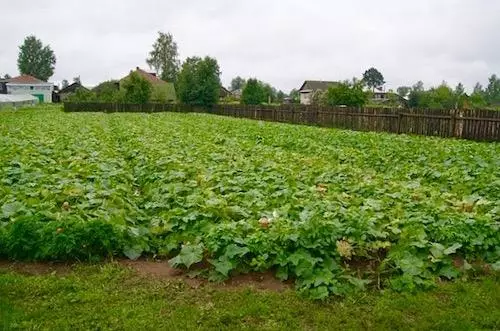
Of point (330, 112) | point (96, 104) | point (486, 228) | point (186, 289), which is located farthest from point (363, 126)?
point (96, 104)

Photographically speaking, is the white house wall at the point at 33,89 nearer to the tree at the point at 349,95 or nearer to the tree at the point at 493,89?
the tree at the point at 349,95

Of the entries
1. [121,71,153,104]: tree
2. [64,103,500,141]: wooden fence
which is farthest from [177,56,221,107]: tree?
[64,103,500,141]: wooden fence

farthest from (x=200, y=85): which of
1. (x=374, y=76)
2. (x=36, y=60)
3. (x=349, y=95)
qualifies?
(x=374, y=76)

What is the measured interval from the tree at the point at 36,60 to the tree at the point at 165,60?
110 ft

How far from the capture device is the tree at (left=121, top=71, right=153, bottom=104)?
44188 millimetres

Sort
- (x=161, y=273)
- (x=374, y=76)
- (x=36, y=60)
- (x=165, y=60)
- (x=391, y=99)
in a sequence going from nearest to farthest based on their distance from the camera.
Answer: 1. (x=161, y=273)
2. (x=391, y=99)
3. (x=165, y=60)
4. (x=36, y=60)
5. (x=374, y=76)

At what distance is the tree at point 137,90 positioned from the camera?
44.2m

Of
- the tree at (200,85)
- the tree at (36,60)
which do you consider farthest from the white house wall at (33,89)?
the tree at (200,85)

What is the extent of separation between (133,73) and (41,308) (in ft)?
147

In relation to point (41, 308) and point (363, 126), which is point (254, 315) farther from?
point (363, 126)

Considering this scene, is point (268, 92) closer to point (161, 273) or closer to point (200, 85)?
point (200, 85)

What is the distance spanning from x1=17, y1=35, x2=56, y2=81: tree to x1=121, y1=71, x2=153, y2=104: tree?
63041mm

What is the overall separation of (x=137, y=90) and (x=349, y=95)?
2115cm

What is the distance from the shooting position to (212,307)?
148 inches
